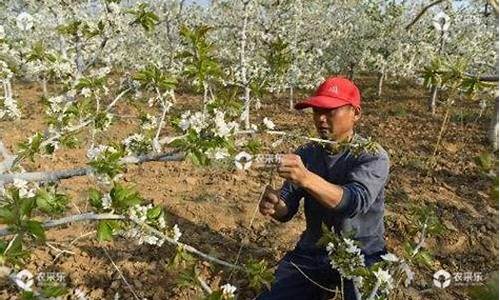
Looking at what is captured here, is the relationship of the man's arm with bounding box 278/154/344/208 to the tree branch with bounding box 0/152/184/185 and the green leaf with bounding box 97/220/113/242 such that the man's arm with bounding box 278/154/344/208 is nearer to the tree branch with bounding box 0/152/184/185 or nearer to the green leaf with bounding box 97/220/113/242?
the tree branch with bounding box 0/152/184/185

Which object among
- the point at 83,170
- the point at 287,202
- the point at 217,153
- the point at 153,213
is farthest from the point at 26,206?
the point at 287,202

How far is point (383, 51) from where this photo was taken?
18.3 m

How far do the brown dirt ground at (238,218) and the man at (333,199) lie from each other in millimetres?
503

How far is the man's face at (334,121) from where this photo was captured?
3367mm

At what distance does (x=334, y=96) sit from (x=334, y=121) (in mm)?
152

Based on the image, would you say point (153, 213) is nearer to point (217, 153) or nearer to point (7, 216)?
point (217, 153)

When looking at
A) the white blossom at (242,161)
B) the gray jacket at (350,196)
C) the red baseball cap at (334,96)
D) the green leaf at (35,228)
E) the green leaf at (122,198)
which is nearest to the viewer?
the green leaf at (35,228)

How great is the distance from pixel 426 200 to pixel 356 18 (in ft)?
47.5

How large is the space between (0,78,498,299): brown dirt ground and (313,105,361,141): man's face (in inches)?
39.4

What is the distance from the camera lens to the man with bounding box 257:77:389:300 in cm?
325

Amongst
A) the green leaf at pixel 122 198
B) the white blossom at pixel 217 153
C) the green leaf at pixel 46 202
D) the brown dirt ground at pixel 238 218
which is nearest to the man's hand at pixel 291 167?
the white blossom at pixel 217 153

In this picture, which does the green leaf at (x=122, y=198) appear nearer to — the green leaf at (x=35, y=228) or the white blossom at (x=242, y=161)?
the green leaf at (x=35, y=228)

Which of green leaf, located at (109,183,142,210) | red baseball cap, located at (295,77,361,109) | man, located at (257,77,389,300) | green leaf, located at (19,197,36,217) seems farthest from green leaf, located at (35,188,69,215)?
red baseball cap, located at (295,77,361,109)

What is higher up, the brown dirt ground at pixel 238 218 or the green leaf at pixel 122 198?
the green leaf at pixel 122 198
